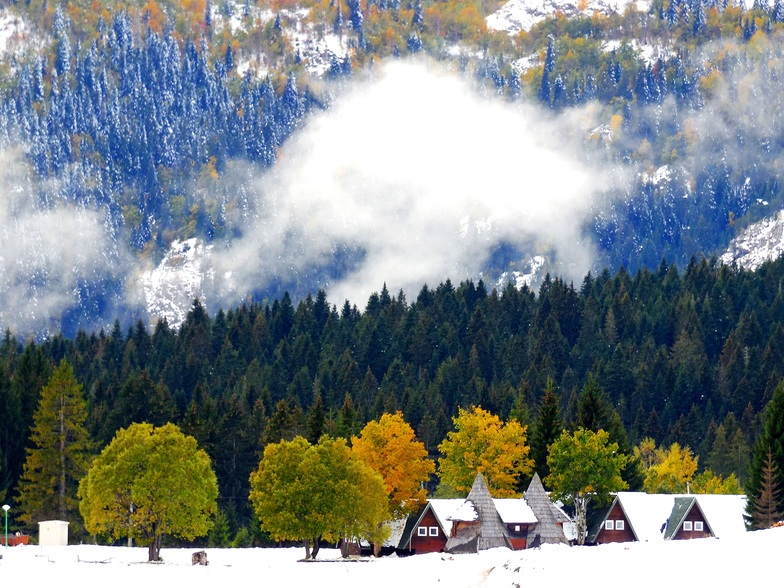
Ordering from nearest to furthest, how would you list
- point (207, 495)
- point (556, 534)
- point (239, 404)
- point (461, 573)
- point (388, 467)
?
point (461, 573)
point (207, 495)
point (556, 534)
point (388, 467)
point (239, 404)

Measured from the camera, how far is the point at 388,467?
484ft

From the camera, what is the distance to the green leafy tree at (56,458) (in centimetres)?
14900

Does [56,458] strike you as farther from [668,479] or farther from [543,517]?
[668,479]

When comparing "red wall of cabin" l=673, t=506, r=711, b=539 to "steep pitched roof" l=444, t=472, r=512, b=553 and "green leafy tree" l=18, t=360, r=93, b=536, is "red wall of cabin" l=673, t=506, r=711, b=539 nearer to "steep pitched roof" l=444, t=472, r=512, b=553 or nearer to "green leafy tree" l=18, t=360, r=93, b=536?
"steep pitched roof" l=444, t=472, r=512, b=553

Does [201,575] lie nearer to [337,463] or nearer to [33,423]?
[337,463]

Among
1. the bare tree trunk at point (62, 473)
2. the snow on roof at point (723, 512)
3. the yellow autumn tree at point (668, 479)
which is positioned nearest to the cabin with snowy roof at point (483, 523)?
the snow on roof at point (723, 512)

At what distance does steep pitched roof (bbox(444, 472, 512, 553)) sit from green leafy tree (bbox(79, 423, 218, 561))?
2100 centimetres

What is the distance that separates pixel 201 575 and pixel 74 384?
203 ft

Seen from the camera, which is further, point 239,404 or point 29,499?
point 239,404

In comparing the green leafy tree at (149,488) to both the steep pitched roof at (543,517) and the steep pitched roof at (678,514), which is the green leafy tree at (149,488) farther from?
the steep pitched roof at (678,514)

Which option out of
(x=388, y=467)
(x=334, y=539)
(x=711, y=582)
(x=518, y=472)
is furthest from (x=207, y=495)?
(x=711, y=582)

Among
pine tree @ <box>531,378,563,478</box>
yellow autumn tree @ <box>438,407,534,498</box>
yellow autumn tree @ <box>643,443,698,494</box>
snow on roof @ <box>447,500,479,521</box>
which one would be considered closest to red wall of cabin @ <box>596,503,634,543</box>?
snow on roof @ <box>447,500,479,521</box>

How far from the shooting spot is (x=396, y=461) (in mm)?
147875

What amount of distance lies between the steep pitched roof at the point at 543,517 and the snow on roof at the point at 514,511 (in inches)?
23.0
